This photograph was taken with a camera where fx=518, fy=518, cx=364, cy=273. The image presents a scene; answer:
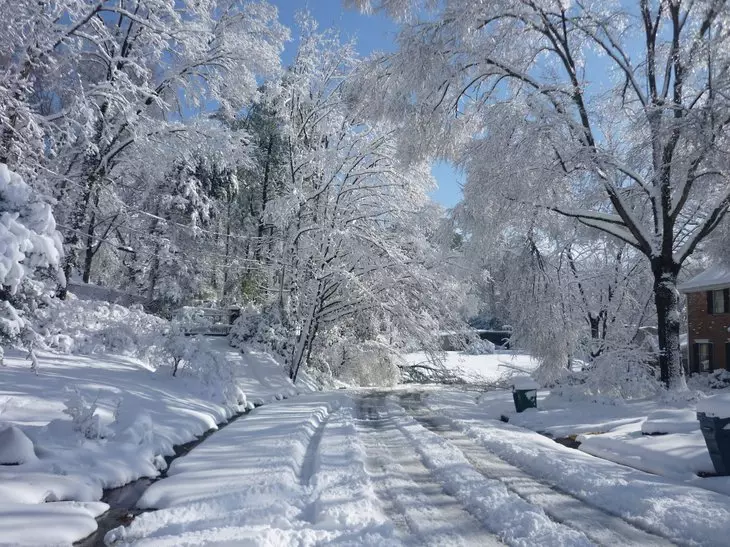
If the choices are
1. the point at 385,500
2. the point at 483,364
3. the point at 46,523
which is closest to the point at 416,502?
the point at 385,500

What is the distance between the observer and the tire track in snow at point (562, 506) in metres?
4.75

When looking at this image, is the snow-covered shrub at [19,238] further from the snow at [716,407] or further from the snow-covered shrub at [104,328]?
the snow at [716,407]

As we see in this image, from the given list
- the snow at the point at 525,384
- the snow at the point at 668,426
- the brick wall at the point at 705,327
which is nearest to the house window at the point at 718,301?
the brick wall at the point at 705,327

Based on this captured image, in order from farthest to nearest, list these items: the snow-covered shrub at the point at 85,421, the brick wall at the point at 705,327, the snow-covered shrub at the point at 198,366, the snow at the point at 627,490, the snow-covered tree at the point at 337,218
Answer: the brick wall at the point at 705,327
the snow-covered tree at the point at 337,218
the snow-covered shrub at the point at 198,366
the snow-covered shrub at the point at 85,421
the snow at the point at 627,490

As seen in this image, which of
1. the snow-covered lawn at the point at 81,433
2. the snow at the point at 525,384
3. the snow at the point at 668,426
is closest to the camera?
the snow-covered lawn at the point at 81,433

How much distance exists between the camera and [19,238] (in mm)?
5297

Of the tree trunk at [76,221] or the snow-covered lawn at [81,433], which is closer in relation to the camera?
the snow-covered lawn at [81,433]

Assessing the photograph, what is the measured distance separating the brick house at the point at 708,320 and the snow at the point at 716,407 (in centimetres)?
1920

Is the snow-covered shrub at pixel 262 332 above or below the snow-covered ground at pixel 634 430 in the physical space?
above

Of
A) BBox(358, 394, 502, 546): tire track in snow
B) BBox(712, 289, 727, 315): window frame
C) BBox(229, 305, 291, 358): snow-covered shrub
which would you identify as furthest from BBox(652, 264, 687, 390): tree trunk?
BBox(229, 305, 291, 358): snow-covered shrub

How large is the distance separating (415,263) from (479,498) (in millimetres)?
→ 16436

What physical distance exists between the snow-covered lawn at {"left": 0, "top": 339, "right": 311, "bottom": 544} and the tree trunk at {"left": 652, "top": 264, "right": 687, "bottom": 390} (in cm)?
1136

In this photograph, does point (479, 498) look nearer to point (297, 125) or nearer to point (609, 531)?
point (609, 531)

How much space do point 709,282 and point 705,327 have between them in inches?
→ 129
